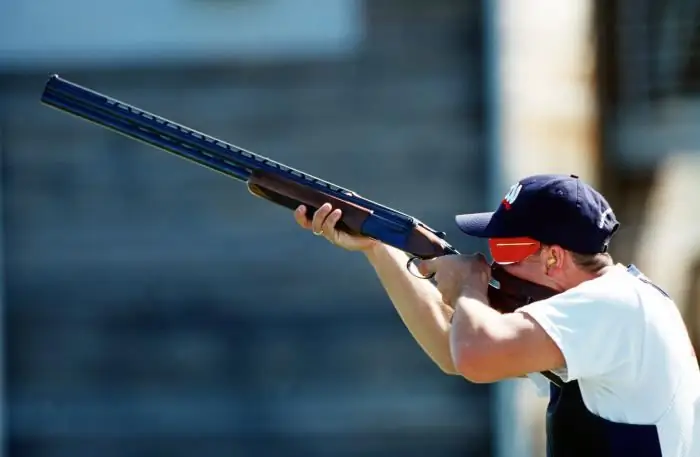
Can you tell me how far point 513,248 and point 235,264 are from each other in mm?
2767

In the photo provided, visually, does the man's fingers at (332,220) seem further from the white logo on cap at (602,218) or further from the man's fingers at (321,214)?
the white logo on cap at (602,218)

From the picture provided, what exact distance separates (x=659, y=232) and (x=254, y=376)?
2.25 metres

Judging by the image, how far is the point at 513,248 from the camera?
276 cm

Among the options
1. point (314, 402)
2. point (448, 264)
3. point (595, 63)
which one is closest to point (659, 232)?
point (595, 63)

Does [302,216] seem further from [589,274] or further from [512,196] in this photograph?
[589,274]

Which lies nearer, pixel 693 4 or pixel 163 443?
pixel 163 443

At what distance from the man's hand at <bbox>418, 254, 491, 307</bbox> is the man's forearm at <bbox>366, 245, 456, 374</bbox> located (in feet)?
0.40

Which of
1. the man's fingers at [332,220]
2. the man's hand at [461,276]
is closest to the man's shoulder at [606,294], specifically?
the man's hand at [461,276]

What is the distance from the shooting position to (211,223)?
5379 mm

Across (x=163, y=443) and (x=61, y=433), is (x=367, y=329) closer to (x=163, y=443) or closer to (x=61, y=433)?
(x=163, y=443)

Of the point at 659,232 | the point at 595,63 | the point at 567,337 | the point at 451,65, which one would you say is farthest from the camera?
the point at 659,232

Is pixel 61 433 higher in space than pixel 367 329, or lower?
lower

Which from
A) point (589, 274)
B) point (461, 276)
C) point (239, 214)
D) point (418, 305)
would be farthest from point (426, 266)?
point (239, 214)

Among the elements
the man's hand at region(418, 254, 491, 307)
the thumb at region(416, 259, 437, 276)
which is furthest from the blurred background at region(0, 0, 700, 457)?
the man's hand at region(418, 254, 491, 307)
